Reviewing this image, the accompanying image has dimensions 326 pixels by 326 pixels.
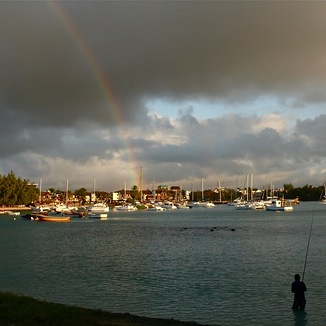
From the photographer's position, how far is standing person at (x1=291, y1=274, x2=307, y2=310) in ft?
88.2

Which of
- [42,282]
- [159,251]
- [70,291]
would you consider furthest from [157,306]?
[159,251]

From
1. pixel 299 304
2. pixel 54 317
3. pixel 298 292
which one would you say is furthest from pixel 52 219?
pixel 54 317

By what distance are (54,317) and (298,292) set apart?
13.5 metres

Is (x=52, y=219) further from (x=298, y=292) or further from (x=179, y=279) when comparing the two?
(x=298, y=292)

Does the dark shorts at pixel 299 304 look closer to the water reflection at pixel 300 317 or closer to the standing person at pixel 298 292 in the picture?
the standing person at pixel 298 292

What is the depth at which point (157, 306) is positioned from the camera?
2916 centimetres

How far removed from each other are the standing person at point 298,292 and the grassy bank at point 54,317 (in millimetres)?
7274

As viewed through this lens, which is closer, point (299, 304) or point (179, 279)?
point (299, 304)

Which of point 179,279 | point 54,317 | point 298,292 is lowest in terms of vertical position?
point 179,279

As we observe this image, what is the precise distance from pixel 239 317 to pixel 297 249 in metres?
39.2

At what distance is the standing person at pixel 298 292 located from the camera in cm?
2689

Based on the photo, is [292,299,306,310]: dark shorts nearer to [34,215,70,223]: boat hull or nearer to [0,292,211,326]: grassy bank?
[0,292,211,326]: grassy bank

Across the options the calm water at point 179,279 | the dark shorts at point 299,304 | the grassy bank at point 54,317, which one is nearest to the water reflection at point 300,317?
the calm water at point 179,279

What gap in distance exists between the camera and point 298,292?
89.3 ft
